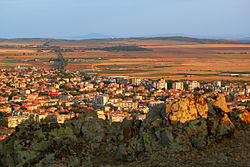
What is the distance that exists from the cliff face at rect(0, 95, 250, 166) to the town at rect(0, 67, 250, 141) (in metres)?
27.1

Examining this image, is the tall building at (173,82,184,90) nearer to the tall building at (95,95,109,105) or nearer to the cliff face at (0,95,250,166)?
the tall building at (95,95,109,105)

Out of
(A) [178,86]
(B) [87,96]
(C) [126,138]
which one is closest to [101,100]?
(B) [87,96]

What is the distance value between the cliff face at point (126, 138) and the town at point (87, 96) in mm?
27123

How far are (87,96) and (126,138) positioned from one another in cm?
5694

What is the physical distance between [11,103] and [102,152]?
5364 centimetres

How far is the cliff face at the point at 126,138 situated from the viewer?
13.7 meters

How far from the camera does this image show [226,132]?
1424 cm

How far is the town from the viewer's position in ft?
168

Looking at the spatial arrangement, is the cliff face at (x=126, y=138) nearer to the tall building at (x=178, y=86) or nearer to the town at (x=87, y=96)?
the town at (x=87, y=96)

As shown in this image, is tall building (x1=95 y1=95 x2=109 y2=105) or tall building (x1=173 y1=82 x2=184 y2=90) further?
tall building (x1=173 y1=82 x2=184 y2=90)

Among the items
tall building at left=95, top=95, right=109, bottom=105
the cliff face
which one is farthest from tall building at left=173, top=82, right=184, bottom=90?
the cliff face

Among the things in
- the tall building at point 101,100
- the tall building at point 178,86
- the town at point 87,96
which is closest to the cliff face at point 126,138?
the town at point 87,96

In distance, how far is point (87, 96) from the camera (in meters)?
72.1

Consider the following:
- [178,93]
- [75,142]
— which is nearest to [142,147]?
[75,142]
